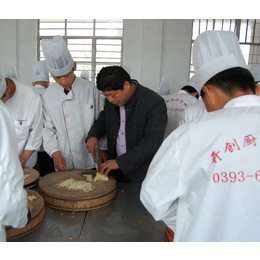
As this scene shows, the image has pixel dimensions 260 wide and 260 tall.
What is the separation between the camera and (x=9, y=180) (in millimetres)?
743

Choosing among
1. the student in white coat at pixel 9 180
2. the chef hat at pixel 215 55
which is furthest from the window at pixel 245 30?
the student in white coat at pixel 9 180

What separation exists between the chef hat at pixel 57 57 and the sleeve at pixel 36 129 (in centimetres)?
32

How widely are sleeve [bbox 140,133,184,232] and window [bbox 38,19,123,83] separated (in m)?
5.28

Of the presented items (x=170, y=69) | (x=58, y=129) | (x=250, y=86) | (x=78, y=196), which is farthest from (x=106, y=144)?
(x=170, y=69)

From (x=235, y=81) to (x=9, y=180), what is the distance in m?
0.84

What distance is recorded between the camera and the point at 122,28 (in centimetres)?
562

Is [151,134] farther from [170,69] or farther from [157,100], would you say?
[170,69]

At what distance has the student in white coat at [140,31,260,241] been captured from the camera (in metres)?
0.69

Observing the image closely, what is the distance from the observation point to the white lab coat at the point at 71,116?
2.01 m

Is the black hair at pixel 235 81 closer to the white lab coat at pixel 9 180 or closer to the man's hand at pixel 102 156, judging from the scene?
the white lab coat at pixel 9 180

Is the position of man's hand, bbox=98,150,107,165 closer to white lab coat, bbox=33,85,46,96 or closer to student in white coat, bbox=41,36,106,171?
student in white coat, bbox=41,36,106,171

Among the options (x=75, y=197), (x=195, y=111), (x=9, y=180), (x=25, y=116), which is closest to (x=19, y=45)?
(x=25, y=116)

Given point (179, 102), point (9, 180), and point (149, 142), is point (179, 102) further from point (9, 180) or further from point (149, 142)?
point (9, 180)

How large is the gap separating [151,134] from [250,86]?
890mm
